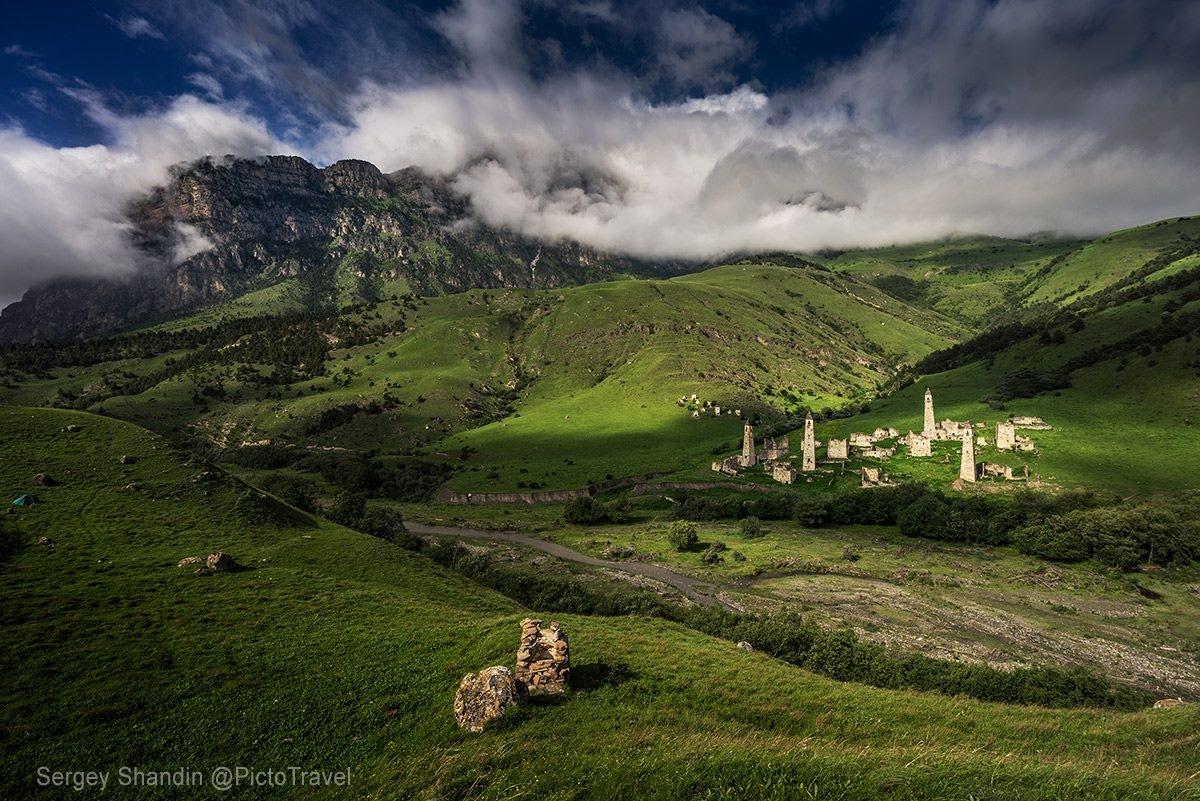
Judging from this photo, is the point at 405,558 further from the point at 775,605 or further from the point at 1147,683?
the point at 1147,683

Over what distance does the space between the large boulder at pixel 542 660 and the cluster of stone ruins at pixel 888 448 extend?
8213 cm

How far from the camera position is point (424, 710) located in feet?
58.9

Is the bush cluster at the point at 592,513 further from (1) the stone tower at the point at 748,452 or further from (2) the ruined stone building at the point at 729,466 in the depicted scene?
(1) the stone tower at the point at 748,452

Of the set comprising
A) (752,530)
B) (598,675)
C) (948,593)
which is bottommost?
(948,593)

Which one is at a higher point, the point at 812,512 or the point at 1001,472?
the point at 1001,472

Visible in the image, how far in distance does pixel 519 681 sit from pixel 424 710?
3.53m

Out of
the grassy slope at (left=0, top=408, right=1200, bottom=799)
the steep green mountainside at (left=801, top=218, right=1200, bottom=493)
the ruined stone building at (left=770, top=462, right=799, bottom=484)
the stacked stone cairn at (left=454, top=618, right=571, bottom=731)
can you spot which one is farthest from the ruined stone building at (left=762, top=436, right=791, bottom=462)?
the stacked stone cairn at (left=454, top=618, right=571, bottom=731)

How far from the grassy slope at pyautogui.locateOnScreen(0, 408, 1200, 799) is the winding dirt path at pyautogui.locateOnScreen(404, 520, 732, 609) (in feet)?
70.6

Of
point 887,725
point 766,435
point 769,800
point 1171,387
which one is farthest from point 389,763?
point 1171,387

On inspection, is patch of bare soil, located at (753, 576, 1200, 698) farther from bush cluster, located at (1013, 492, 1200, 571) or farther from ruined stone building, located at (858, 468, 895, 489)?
ruined stone building, located at (858, 468, 895, 489)

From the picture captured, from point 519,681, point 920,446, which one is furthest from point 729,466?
point 519,681

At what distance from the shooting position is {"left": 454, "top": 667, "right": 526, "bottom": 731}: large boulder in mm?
15945

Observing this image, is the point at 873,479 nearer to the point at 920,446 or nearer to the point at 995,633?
the point at 920,446

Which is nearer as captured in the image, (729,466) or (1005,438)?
(1005,438)
